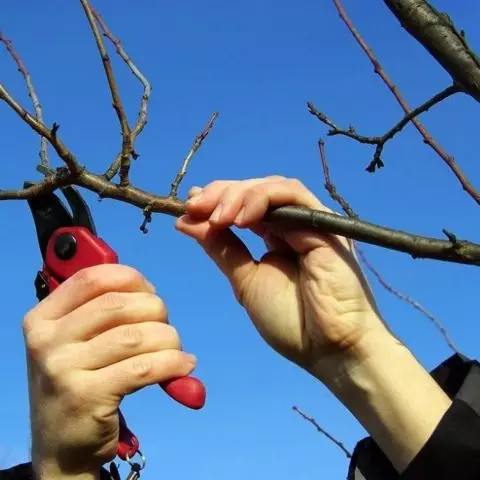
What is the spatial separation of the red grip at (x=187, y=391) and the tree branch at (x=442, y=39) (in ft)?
2.51

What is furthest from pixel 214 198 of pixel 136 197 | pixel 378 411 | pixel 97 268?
pixel 378 411

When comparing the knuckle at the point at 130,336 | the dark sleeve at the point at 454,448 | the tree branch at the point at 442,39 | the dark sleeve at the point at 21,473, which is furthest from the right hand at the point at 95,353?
the tree branch at the point at 442,39

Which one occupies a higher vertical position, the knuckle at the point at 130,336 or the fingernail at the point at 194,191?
the fingernail at the point at 194,191

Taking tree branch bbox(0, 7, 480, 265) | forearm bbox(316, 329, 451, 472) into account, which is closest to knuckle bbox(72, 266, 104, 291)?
tree branch bbox(0, 7, 480, 265)

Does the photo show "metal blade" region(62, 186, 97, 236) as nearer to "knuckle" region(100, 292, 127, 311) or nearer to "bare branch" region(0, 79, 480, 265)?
"bare branch" region(0, 79, 480, 265)

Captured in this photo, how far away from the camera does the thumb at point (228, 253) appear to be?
1.80 meters

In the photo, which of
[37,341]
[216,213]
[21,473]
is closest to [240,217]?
[216,213]

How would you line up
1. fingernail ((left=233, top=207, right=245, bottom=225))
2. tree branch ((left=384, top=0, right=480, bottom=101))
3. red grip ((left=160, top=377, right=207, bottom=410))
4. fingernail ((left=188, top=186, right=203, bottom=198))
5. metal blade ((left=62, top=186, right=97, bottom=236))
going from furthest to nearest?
metal blade ((left=62, top=186, right=97, bottom=236))
fingernail ((left=188, top=186, right=203, bottom=198))
fingernail ((left=233, top=207, right=245, bottom=225))
red grip ((left=160, top=377, right=207, bottom=410))
tree branch ((left=384, top=0, right=480, bottom=101))

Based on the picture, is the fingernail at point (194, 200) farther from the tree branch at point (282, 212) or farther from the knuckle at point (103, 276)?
the knuckle at point (103, 276)

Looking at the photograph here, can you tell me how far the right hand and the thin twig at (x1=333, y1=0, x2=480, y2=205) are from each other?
78cm

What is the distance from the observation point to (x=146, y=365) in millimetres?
1520

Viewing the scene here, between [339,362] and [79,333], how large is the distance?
624 millimetres

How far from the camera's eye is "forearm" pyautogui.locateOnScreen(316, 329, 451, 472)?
174 centimetres

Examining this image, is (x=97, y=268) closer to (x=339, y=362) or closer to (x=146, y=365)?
(x=146, y=365)
